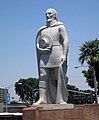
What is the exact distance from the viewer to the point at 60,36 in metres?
12.4

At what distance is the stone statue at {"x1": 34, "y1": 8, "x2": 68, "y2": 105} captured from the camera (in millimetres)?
12047

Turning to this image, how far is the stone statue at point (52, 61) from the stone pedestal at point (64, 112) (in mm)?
712

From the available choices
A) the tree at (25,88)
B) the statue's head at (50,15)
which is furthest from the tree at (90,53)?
the tree at (25,88)

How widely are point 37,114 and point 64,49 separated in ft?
8.84

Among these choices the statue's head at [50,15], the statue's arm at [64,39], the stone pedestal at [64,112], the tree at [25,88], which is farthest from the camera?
the tree at [25,88]

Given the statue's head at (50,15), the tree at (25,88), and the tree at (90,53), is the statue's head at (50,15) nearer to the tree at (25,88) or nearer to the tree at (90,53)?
the tree at (90,53)

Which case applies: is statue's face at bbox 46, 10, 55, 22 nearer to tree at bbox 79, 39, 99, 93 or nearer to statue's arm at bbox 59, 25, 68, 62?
statue's arm at bbox 59, 25, 68, 62

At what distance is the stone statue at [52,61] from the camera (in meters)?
12.0

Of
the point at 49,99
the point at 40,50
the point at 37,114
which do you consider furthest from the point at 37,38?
the point at 37,114

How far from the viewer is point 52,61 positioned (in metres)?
12.3

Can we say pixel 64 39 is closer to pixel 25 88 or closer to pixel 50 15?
pixel 50 15

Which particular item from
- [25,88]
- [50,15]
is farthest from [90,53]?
[25,88]

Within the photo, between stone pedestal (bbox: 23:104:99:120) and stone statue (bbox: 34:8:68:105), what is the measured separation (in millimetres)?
712

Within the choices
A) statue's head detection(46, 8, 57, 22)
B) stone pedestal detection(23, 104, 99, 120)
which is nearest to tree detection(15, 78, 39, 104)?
statue's head detection(46, 8, 57, 22)
